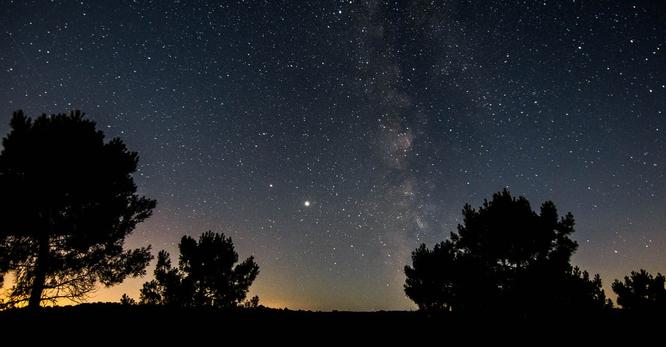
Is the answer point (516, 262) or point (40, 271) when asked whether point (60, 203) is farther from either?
point (516, 262)

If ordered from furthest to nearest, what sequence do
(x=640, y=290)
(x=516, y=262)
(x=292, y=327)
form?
1. (x=640, y=290)
2. (x=516, y=262)
3. (x=292, y=327)

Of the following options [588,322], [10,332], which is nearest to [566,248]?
[588,322]

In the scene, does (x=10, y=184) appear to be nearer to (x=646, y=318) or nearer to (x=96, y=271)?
(x=96, y=271)

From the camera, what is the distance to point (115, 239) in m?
14.4

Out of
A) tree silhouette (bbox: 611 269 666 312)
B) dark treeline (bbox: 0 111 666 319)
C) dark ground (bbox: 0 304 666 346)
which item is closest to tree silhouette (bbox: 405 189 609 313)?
dark treeline (bbox: 0 111 666 319)

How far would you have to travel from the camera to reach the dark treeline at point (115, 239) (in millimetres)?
12625

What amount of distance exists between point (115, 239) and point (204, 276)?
960 centimetres

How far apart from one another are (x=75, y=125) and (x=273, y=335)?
1187 cm

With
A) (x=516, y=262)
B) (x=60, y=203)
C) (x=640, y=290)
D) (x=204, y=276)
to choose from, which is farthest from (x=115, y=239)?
(x=640, y=290)

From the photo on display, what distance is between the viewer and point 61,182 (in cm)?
1292

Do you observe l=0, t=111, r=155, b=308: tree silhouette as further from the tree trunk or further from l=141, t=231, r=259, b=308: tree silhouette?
l=141, t=231, r=259, b=308: tree silhouette

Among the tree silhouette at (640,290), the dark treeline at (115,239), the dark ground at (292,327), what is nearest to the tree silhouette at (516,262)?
the dark treeline at (115,239)

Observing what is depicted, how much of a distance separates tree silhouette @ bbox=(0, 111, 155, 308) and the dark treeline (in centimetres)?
3

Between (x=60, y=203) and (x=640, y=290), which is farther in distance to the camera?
(x=640, y=290)
